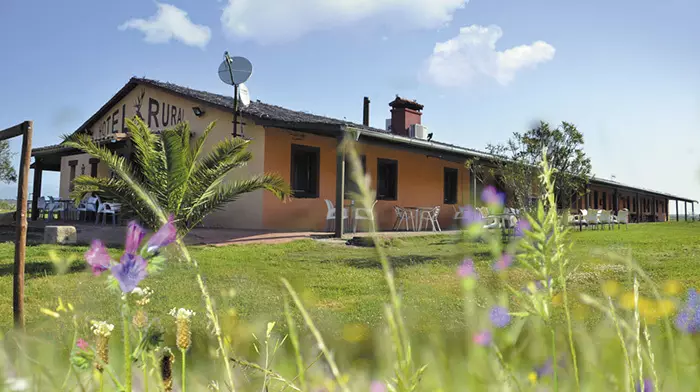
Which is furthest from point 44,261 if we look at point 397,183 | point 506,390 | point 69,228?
point 397,183

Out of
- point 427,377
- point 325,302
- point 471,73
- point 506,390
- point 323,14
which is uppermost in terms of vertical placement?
point 323,14

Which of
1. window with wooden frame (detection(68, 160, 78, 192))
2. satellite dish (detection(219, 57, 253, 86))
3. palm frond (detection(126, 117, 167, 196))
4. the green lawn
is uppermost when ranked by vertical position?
satellite dish (detection(219, 57, 253, 86))

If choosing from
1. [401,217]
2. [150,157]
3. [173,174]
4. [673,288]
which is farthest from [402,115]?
[673,288]

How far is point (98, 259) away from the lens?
1.53 ft

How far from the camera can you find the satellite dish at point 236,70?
38.2 ft

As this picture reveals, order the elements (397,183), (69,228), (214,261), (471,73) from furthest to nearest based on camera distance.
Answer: (397,183) < (69,228) < (214,261) < (471,73)

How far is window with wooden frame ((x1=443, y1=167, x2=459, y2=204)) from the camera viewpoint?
18.0 m

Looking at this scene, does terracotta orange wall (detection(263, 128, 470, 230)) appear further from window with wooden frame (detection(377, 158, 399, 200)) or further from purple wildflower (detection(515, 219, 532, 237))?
purple wildflower (detection(515, 219, 532, 237))

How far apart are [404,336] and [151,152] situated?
291 inches

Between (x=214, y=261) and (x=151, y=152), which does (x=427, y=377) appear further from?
(x=151, y=152)

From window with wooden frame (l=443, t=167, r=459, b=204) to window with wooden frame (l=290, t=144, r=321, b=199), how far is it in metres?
5.92

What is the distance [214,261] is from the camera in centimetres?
696

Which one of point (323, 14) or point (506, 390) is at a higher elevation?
point (323, 14)

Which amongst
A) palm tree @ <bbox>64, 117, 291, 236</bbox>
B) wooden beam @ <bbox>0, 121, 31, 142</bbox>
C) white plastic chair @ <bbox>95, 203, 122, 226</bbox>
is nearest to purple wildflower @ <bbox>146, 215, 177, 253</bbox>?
wooden beam @ <bbox>0, 121, 31, 142</bbox>
